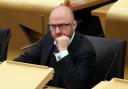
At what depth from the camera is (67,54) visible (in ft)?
6.65

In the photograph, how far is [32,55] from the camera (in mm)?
2316

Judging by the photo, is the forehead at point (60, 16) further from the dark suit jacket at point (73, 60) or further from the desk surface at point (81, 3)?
the desk surface at point (81, 3)

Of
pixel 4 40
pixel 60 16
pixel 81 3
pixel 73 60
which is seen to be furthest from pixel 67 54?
pixel 81 3

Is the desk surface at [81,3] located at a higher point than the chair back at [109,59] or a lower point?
higher

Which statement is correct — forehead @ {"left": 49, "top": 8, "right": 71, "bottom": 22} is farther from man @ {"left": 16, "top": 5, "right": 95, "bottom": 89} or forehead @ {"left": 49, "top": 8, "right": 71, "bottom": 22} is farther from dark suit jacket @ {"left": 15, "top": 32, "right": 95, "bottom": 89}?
dark suit jacket @ {"left": 15, "top": 32, "right": 95, "bottom": 89}

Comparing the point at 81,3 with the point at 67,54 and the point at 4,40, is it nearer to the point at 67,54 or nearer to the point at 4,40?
the point at 4,40

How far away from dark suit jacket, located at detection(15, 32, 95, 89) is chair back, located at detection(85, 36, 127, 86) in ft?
0.29

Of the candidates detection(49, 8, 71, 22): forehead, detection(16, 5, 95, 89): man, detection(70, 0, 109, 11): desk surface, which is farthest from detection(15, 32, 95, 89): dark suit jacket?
detection(70, 0, 109, 11): desk surface

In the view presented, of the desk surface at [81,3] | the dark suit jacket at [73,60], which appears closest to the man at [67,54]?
the dark suit jacket at [73,60]

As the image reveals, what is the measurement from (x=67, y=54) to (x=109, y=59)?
30 centimetres

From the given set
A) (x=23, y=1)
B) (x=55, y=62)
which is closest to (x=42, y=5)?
(x=23, y=1)

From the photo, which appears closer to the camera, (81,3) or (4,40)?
(4,40)

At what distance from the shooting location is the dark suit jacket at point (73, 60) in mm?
2008

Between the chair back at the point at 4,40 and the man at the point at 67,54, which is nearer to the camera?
the man at the point at 67,54
